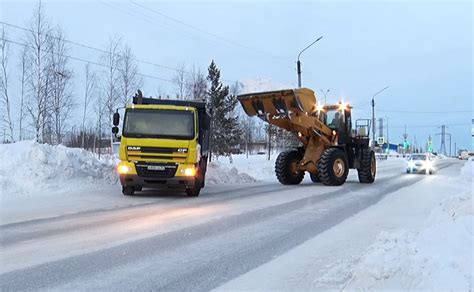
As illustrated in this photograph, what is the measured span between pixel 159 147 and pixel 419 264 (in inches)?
387

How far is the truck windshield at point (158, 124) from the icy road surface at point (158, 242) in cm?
197

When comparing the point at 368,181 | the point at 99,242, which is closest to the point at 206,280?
the point at 99,242

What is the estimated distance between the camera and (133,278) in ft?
18.6

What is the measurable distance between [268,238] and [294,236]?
20.8 inches

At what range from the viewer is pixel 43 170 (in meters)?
15.5

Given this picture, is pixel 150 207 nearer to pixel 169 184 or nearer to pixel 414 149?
pixel 169 184

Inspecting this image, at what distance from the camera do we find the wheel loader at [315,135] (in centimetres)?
1883

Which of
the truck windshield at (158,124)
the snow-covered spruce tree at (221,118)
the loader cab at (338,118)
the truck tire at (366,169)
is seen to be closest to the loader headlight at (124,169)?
the truck windshield at (158,124)

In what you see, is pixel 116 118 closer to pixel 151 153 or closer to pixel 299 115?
pixel 151 153

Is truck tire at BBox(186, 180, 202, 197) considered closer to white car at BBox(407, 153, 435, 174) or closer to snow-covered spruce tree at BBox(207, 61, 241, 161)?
white car at BBox(407, 153, 435, 174)

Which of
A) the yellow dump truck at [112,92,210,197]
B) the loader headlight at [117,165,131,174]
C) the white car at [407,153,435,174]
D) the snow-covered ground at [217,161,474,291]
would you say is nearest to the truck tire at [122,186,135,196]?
the yellow dump truck at [112,92,210,197]

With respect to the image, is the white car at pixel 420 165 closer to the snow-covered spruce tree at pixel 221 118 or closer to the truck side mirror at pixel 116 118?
the snow-covered spruce tree at pixel 221 118

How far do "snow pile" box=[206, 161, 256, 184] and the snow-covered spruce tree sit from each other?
2384 centimetres

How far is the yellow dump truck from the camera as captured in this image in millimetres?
13672
